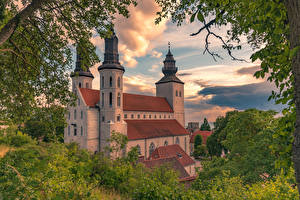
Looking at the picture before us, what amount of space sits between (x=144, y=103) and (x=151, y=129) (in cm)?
886

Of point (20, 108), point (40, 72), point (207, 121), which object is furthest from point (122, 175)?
point (207, 121)

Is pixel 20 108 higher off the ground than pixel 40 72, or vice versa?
pixel 40 72

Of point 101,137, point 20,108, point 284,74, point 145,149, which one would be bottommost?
point 145,149

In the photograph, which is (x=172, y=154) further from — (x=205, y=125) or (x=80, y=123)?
(x=205, y=125)

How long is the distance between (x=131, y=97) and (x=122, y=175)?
37.1 m

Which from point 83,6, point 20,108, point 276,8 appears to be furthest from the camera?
point 20,108

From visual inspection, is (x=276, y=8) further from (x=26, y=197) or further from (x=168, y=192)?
(x=26, y=197)

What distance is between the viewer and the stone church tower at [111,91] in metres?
35.5

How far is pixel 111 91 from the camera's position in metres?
36.3

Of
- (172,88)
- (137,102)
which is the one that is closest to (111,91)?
(137,102)

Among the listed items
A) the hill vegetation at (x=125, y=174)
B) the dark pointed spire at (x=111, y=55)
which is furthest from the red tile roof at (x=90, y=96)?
the hill vegetation at (x=125, y=174)

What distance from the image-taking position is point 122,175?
8.95 m

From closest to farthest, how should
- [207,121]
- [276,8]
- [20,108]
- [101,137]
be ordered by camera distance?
[276,8], [20,108], [101,137], [207,121]

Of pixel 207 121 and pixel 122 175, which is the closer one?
pixel 122 175
